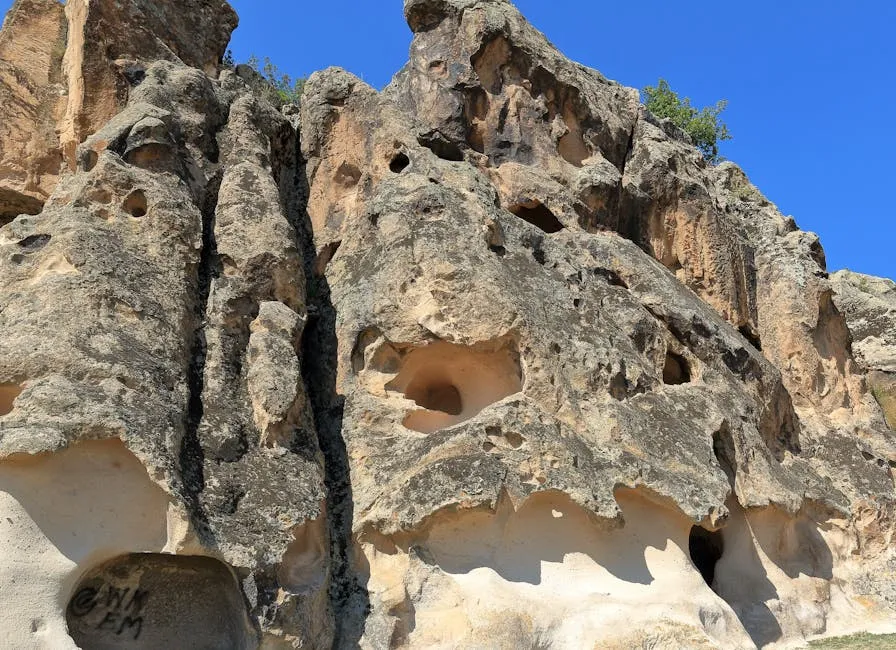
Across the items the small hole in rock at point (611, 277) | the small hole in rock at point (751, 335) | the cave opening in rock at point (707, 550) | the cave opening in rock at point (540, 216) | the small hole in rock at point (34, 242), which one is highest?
the cave opening in rock at point (540, 216)

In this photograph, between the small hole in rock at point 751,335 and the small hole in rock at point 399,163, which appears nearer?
the small hole in rock at point 399,163

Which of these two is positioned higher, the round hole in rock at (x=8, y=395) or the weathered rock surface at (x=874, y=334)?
the weathered rock surface at (x=874, y=334)

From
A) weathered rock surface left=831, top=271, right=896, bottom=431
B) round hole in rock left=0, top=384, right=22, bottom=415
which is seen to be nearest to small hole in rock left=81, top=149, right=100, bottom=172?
round hole in rock left=0, top=384, right=22, bottom=415

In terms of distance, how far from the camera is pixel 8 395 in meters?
7.02

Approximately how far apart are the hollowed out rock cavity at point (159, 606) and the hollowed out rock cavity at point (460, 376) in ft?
8.03

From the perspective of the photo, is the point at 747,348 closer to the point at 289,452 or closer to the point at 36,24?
the point at 289,452

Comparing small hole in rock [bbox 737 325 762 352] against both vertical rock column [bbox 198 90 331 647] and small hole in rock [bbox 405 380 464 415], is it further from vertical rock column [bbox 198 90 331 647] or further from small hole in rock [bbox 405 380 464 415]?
vertical rock column [bbox 198 90 331 647]

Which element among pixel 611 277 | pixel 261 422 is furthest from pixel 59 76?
pixel 611 277

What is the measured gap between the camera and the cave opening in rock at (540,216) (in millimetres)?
12156

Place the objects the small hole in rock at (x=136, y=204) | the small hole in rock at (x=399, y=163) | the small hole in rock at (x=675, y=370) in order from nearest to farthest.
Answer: the small hole in rock at (x=136, y=204), the small hole in rock at (x=675, y=370), the small hole in rock at (x=399, y=163)

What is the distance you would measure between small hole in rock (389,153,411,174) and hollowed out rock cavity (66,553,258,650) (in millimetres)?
6084

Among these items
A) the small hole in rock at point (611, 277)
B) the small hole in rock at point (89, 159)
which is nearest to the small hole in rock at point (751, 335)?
the small hole in rock at point (611, 277)

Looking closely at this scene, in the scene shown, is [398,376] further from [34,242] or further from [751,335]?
[751,335]

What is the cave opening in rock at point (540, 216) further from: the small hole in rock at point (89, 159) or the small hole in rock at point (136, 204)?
the small hole in rock at point (89, 159)
